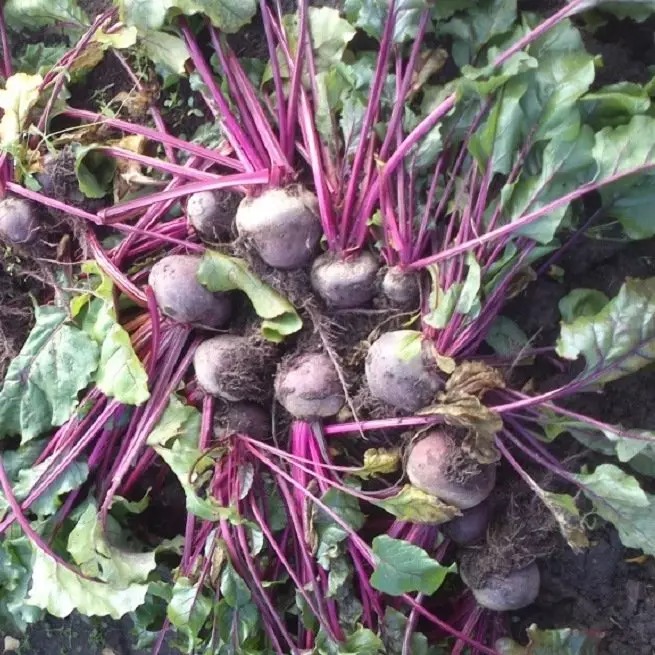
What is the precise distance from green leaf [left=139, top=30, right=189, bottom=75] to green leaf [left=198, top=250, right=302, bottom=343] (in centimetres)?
59

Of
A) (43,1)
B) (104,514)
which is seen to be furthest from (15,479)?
(43,1)

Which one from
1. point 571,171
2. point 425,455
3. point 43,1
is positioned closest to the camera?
point 571,171

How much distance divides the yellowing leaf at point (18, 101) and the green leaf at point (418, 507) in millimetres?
1551

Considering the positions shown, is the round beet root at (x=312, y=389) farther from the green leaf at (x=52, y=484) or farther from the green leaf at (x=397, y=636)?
the green leaf at (x=52, y=484)

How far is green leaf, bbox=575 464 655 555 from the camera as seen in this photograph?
1540mm

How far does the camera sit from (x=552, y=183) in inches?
60.1

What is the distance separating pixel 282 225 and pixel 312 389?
443 millimetres

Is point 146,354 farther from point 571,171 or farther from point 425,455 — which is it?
point 571,171

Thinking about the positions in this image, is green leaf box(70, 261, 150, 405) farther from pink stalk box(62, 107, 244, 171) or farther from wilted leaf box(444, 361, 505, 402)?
wilted leaf box(444, 361, 505, 402)

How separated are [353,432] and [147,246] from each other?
843 millimetres

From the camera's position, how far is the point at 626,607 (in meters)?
1.88

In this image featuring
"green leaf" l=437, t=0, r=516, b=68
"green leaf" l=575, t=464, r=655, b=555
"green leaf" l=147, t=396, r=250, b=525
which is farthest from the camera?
"green leaf" l=147, t=396, r=250, b=525

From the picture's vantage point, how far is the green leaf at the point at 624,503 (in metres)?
1.54

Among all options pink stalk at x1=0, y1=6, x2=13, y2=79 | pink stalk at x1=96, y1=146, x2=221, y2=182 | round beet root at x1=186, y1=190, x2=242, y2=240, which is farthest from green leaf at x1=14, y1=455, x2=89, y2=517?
pink stalk at x1=0, y1=6, x2=13, y2=79
